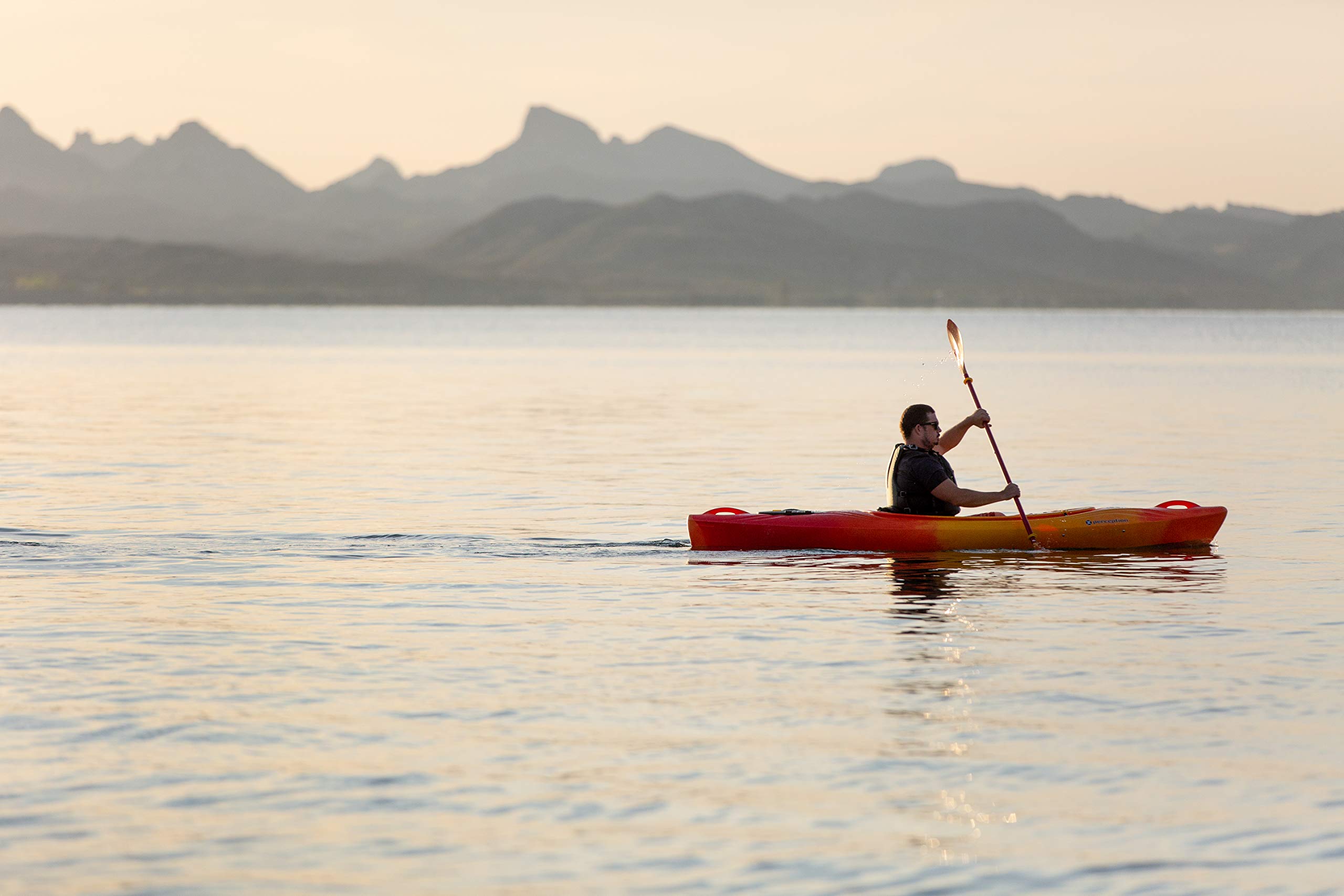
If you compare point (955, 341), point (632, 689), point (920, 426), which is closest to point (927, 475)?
point (920, 426)

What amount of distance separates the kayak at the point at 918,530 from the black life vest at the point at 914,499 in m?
0.13

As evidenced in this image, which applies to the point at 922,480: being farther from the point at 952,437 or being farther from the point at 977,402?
the point at 977,402

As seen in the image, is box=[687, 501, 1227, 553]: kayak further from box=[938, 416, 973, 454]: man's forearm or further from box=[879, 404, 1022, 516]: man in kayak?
box=[938, 416, 973, 454]: man's forearm

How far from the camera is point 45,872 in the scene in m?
7.85

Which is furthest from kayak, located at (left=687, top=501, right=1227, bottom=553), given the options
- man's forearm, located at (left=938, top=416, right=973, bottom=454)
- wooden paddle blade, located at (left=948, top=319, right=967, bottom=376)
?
wooden paddle blade, located at (left=948, top=319, right=967, bottom=376)

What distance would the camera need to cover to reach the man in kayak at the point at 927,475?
17.4m

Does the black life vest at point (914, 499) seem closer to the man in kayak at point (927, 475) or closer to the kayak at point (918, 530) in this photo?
the man in kayak at point (927, 475)

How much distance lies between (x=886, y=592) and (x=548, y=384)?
46.6 m

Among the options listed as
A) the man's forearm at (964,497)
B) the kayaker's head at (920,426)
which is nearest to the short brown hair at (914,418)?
the kayaker's head at (920,426)

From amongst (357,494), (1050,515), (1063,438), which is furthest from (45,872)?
(1063,438)

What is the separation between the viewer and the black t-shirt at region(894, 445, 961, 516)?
57.9 ft

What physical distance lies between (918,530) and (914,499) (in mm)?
319

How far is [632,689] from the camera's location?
11703 mm

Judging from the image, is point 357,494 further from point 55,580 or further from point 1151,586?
point 1151,586
